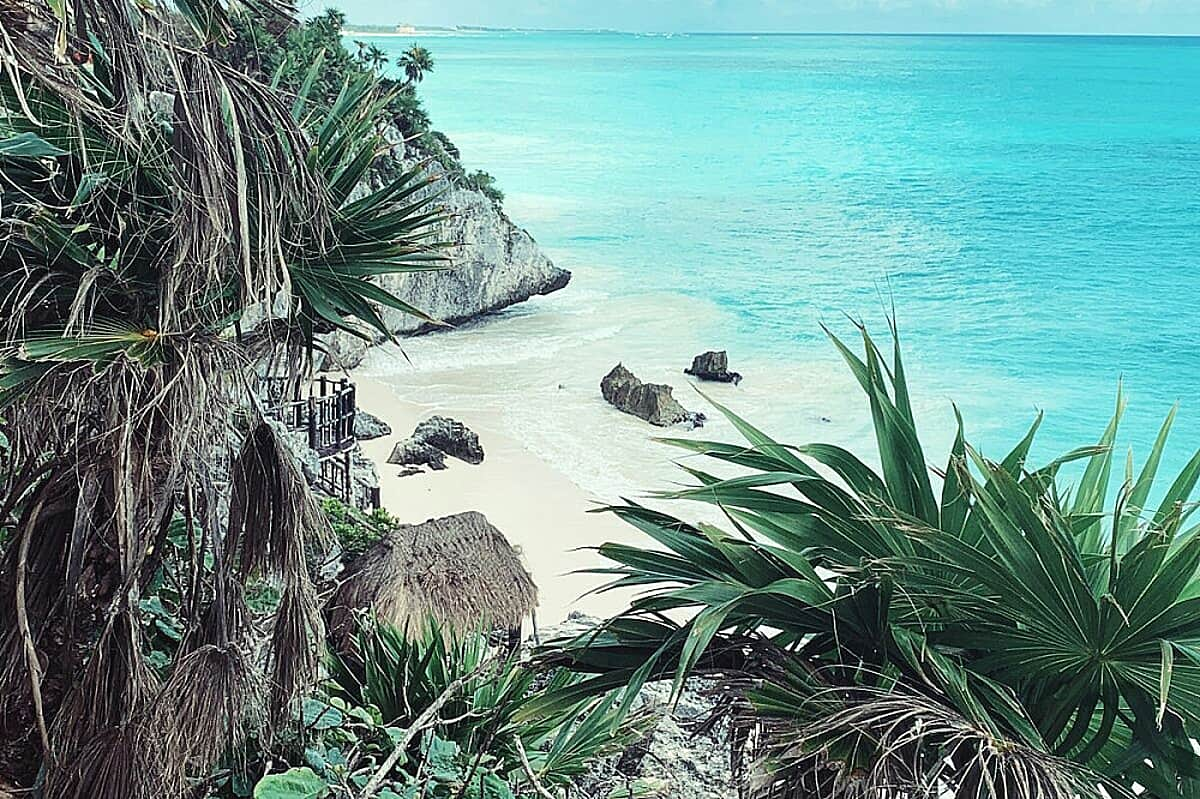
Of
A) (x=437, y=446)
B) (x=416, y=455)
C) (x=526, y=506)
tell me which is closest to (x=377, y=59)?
(x=526, y=506)

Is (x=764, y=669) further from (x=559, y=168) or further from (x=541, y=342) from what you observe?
(x=559, y=168)

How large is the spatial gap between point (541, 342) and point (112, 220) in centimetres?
2227

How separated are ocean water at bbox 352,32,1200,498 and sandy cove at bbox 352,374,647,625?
3.65ft

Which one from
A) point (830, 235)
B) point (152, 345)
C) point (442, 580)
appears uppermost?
point (830, 235)

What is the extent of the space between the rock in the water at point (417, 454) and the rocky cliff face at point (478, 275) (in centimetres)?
497

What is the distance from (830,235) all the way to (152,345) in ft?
127

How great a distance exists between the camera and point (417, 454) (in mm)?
14133

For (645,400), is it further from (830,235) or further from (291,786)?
(830,235)

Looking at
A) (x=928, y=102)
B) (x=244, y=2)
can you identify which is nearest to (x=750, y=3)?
(x=928, y=102)

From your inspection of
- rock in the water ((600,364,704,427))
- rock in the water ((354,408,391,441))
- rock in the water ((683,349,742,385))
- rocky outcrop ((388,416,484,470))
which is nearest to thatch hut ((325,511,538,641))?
rocky outcrop ((388,416,484,470))

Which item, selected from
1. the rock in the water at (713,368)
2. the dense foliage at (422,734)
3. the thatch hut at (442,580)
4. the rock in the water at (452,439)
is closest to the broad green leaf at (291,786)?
the dense foliage at (422,734)

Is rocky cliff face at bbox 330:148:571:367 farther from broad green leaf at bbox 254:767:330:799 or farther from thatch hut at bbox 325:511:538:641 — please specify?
broad green leaf at bbox 254:767:330:799

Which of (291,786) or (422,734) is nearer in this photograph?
(291,786)

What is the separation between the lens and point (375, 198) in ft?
7.22
